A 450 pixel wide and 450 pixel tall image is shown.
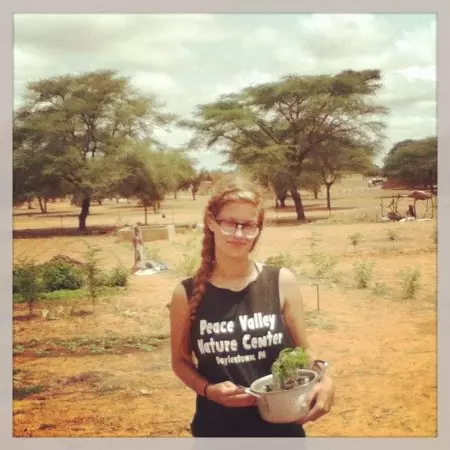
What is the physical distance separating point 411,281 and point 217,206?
826 millimetres

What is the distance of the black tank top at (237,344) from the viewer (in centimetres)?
281

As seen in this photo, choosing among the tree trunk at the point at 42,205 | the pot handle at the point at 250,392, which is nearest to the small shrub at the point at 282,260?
the pot handle at the point at 250,392

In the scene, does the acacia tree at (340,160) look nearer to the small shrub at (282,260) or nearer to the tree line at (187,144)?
the tree line at (187,144)

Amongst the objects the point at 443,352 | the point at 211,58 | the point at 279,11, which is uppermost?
the point at 279,11

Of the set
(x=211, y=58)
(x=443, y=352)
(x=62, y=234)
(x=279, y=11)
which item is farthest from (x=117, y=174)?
(x=443, y=352)

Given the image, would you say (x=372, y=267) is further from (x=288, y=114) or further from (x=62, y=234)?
(x=62, y=234)

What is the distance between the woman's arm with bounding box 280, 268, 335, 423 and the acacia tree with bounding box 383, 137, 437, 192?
2.00ft

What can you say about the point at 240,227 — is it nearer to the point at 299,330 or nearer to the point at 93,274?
the point at 299,330

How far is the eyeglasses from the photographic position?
9.38 feet

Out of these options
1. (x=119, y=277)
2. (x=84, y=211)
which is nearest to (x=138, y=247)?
(x=119, y=277)

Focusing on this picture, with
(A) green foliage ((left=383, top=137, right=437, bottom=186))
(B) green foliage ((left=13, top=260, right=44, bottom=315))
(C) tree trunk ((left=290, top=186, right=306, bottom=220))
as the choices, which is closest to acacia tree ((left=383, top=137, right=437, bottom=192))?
(A) green foliage ((left=383, top=137, right=437, bottom=186))

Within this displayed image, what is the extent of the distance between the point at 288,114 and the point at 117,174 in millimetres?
731

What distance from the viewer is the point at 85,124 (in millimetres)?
2941

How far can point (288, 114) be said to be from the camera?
2.91m
